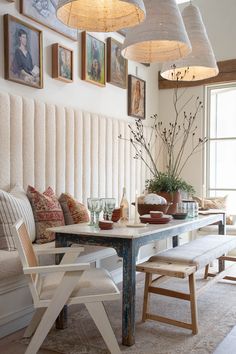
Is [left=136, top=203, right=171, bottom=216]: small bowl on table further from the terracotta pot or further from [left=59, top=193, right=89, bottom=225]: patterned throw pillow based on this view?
[left=59, top=193, right=89, bottom=225]: patterned throw pillow

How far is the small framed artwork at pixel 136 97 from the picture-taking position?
5.55m

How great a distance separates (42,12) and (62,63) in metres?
0.54

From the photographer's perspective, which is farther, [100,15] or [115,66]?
[115,66]

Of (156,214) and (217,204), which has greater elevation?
(156,214)

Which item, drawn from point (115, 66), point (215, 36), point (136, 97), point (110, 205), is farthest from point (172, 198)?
point (215, 36)

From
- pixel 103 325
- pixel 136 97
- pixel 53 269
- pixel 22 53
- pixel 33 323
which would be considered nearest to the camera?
pixel 53 269

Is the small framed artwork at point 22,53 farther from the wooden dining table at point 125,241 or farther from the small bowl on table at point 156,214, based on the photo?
the small bowl on table at point 156,214

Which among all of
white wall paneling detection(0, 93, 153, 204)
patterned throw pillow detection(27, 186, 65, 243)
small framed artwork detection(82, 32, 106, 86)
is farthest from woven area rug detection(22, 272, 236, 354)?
small framed artwork detection(82, 32, 106, 86)

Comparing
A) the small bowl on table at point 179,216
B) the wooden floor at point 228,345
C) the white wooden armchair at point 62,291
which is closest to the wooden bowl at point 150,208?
the small bowl on table at point 179,216

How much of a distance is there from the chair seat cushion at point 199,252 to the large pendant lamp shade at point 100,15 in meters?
1.70

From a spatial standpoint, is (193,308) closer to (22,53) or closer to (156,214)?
(156,214)

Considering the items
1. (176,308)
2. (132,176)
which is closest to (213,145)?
(132,176)

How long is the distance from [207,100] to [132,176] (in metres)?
1.74

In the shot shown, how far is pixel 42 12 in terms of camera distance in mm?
3885
